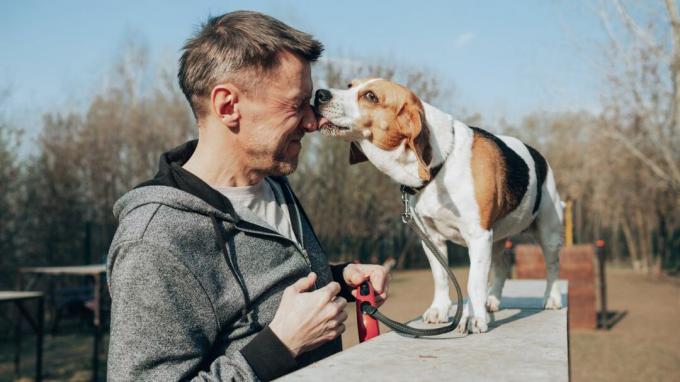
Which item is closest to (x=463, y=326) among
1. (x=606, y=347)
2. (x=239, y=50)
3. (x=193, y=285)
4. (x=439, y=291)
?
(x=439, y=291)

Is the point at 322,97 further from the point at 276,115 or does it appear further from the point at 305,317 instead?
the point at 305,317

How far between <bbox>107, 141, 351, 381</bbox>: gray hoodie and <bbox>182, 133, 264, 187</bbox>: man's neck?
0.12 meters

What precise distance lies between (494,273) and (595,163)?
84.2 feet

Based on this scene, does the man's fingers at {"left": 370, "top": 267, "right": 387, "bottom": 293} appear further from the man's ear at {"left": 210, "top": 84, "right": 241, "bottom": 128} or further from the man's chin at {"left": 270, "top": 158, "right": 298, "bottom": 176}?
the man's ear at {"left": 210, "top": 84, "right": 241, "bottom": 128}

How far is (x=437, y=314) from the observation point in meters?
2.78

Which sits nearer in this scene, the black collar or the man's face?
the man's face

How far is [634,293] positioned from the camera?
766 inches

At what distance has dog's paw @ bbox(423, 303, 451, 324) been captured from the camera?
9.07ft

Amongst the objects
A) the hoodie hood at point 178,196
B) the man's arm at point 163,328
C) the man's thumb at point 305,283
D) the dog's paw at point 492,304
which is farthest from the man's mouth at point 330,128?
the dog's paw at point 492,304

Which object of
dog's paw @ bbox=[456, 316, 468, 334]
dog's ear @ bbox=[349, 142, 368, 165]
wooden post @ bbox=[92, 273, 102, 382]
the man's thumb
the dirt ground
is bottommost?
the dirt ground

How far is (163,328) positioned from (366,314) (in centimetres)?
92

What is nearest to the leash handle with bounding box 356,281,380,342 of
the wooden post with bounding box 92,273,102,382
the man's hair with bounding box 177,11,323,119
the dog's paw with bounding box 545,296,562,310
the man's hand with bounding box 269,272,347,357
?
the man's hand with bounding box 269,272,347,357

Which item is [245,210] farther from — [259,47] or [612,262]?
[612,262]

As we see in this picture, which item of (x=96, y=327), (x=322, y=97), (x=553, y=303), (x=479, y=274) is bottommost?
(x=96, y=327)
